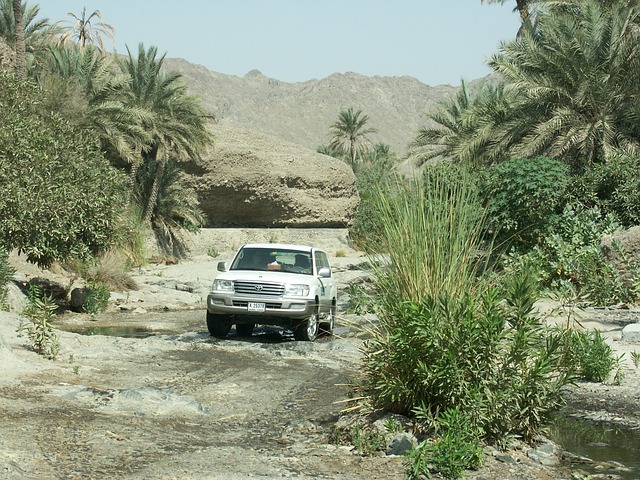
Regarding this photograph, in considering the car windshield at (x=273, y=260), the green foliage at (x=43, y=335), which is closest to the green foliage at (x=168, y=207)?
the car windshield at (x=273, y=260)

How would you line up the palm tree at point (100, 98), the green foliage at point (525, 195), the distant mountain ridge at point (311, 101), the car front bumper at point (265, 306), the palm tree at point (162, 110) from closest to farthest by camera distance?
the car front bumper at point (265, 306) → the green foliage at point (525, 195) → the palm tree at point (100, 98) → the palm tree at point (162, 110) → the distant mountain ridge at point (311, 101)

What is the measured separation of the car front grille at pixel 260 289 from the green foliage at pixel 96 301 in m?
7.11

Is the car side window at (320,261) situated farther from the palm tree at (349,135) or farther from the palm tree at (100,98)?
the palm tree at (349,135)

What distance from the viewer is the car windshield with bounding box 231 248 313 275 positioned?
15367mm

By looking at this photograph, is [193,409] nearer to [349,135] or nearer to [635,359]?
[635,359]

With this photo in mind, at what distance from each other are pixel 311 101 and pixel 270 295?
153 m

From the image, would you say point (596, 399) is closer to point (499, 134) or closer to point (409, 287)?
point (409, 287)

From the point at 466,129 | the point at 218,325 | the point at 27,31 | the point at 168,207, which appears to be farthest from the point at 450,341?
the point at 27,31

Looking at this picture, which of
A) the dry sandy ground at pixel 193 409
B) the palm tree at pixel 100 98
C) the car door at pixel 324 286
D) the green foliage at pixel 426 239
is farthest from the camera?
the palm tree at pixel 100 98

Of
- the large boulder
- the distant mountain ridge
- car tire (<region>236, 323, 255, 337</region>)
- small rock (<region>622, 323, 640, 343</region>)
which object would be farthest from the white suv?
the distant mountain ridge

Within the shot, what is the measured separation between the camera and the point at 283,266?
15.5 metres

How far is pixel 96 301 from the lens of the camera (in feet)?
68.4

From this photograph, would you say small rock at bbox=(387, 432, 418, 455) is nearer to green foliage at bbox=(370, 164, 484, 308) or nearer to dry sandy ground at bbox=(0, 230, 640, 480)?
dry sandy ground at bbox=(0, 230, 640, 480)

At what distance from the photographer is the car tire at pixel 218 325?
15.0 m
